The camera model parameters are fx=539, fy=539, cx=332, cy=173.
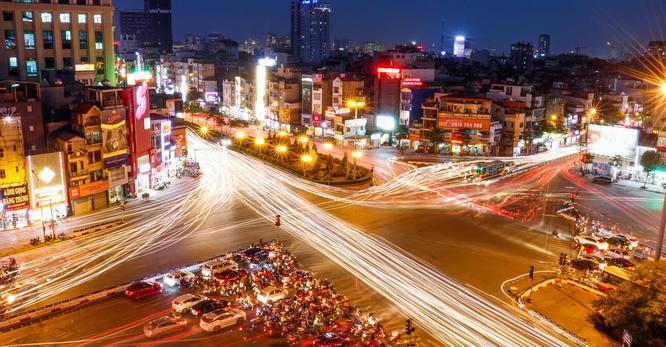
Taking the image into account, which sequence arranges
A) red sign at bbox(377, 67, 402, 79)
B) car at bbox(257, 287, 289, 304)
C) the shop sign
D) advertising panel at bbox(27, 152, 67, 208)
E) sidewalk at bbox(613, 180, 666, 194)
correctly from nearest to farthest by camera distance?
1. car at bbox(257, 287, 289, 304)
2. advertising panel at bbox(27, 152, 67, 208)
3. the shop sign
4. sidewalk at bbox(613, 180, 666, 194)
5. red sign at bbox(377, 67, 402, 79)

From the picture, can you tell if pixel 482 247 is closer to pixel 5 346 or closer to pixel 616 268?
pixel 616 268

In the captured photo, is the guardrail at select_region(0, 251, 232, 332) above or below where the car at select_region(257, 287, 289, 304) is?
below

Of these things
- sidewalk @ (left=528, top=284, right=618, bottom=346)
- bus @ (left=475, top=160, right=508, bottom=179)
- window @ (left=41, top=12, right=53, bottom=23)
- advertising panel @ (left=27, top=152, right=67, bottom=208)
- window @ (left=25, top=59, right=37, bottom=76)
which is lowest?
sidewalk @ (left=528, top=284, right=618, bottom=346)

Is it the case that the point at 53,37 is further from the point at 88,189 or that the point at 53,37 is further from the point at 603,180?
the point at 603,180

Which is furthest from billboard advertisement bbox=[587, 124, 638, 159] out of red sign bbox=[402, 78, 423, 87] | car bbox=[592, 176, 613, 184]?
red sign bbox=[402, 78, 423, 87]

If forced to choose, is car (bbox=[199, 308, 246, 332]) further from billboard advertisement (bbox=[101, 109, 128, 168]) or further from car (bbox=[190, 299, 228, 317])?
billboard advertisement (bbox=[101, 109, 128, 168])

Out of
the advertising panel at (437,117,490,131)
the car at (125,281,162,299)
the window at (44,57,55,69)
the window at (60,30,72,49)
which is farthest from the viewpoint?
the advertising panel at (437,117,490,131)

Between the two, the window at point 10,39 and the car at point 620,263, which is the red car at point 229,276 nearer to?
the car at point 620,263

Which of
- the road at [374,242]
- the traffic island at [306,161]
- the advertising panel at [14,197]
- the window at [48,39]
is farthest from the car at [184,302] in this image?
the window at [48,39]
